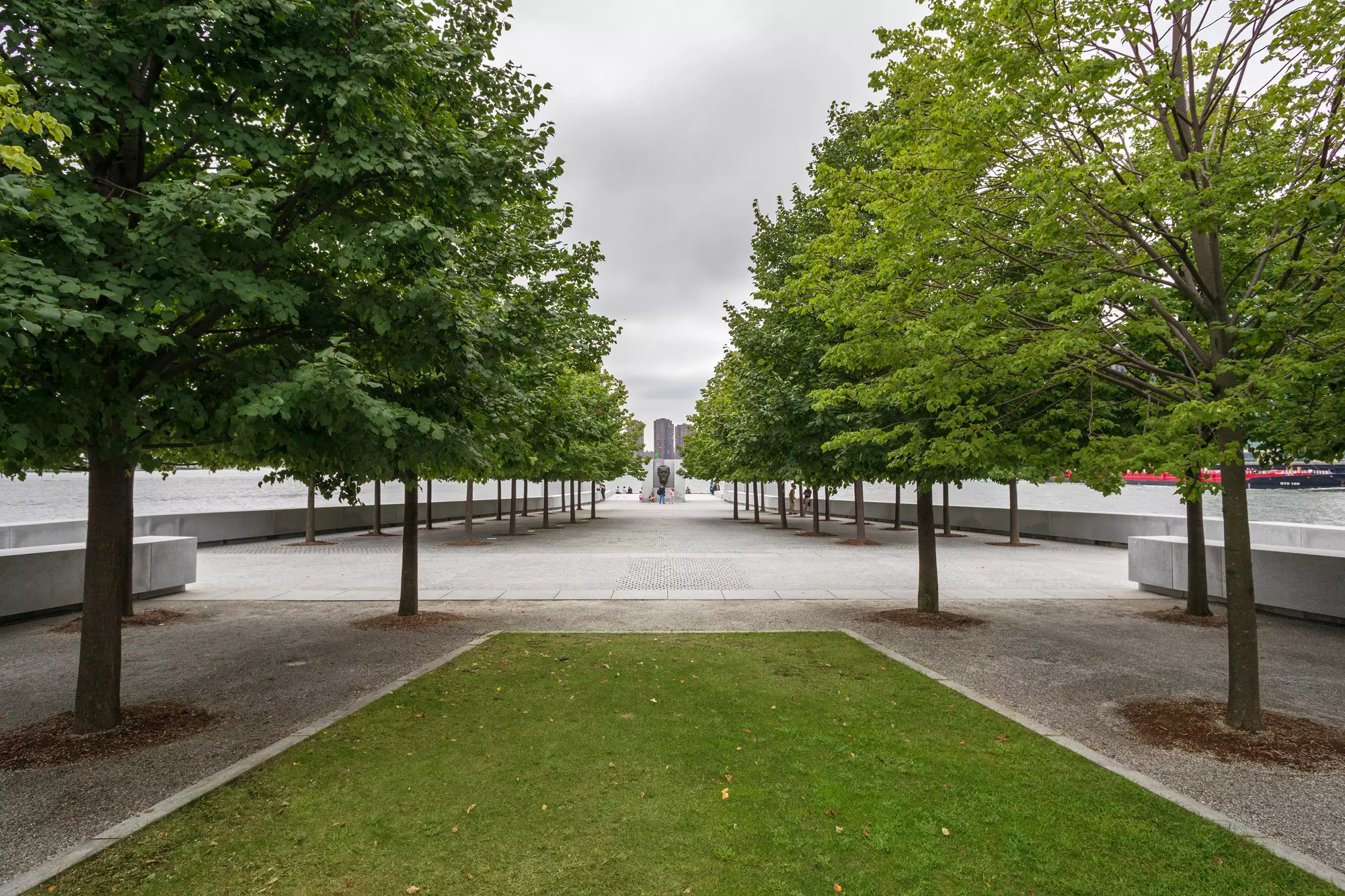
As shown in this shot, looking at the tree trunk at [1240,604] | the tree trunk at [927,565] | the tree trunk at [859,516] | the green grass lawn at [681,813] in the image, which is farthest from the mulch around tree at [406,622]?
the tree trunk at [859,516]

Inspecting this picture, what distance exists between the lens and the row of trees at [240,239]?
4.50 metres

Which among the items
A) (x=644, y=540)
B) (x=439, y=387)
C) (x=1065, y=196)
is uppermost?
(x=1065, y=196)

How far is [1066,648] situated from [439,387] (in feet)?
28.1

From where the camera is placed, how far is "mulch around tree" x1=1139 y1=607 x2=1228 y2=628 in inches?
410

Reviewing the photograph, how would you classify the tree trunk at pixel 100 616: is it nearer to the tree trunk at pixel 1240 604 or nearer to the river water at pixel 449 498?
the tree trunk at pixel 1240 604

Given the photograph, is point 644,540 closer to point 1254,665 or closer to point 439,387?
point 439,387

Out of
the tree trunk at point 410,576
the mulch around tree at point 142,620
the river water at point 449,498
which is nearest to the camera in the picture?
the mulch around tree at point 142,620

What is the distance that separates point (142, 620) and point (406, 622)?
162 inches

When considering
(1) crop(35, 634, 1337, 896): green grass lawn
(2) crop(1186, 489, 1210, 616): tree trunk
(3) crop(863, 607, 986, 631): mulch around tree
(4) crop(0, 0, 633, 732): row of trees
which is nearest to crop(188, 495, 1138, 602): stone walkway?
(3) crop(863, 607, 986, 631): mulch around tree

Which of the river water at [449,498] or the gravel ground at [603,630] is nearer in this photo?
the gravel ground at [603,630]

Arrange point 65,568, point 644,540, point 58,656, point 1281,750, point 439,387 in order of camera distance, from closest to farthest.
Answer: point 1281,750
point 439,387
point 58,656
point 65,568
point 644,540

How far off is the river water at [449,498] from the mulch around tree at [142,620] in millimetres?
24388

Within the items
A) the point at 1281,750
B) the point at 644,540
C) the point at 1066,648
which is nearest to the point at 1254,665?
the point at 1281,750

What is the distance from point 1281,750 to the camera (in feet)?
18.1
